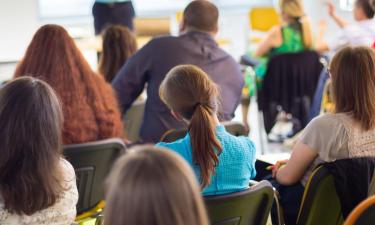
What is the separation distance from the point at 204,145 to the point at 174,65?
1.40 m

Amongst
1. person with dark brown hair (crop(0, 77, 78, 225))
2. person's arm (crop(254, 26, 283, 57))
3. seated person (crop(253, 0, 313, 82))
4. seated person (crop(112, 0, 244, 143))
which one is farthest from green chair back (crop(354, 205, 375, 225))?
person's arm (crop(254, 26, 283, 57))

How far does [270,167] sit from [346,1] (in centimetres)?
543

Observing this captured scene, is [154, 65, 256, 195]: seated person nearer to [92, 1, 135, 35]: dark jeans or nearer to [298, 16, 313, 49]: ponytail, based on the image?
[298, 16, 313, 49]: ponytail

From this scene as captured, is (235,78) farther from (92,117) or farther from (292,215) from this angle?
(292,215)

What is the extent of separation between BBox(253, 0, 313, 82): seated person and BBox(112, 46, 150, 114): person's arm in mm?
2105

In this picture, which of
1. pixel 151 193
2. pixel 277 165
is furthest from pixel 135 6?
pixel 151 193

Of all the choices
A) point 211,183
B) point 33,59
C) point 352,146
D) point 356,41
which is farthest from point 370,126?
point 356,41

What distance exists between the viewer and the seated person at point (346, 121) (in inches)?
95.0

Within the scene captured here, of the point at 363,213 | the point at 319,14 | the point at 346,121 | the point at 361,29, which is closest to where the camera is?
the point at 363,213

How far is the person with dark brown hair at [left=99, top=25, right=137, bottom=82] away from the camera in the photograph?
400cm

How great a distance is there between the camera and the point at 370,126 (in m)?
2.42

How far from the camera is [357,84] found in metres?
2.43

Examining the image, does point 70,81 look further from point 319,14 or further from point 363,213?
point 319,14

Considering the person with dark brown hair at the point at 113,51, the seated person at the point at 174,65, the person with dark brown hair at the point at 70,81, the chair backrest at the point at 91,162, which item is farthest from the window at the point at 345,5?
the chair backrest at the point at 91,162
